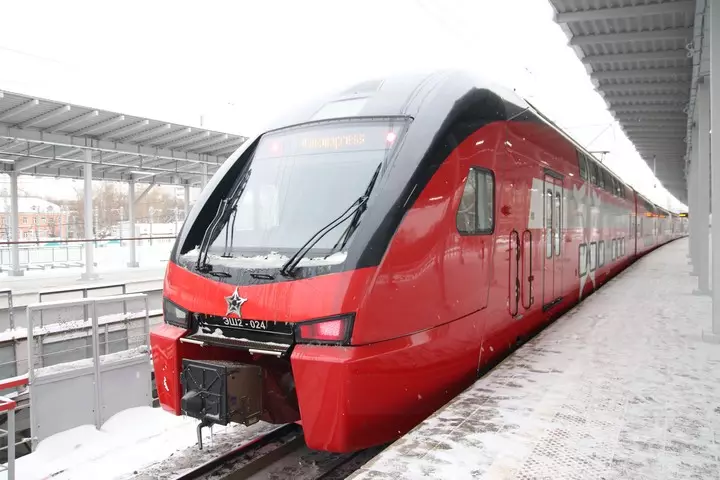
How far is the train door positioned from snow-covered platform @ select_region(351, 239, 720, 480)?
603 mm

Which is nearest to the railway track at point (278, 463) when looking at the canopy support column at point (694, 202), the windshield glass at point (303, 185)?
the windshield glass at point (303, 185)

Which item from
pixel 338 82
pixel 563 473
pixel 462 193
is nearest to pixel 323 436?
pixel 563 473

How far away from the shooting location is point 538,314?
269 inches

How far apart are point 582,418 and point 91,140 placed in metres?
13.9

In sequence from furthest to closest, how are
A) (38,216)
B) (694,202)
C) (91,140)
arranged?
(38,216) → (694,202) → (91,140)

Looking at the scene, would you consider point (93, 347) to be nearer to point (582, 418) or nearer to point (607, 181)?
point (582, 418)

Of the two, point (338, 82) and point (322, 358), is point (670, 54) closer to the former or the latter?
point (338, 82)

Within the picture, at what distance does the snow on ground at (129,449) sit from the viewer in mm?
5180

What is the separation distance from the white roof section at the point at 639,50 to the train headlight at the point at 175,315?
6.94 m

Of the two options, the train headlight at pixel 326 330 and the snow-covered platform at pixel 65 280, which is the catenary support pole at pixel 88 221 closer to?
the snow-covered platform at pixel 65 280

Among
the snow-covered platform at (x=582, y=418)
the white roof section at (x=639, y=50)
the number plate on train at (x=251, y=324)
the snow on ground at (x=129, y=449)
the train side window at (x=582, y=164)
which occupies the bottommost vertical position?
the snow on ground at (x=129, y=449)

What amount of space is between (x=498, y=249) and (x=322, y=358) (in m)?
2.36

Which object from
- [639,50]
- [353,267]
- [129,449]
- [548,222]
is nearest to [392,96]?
[353,267]

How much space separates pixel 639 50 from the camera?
394 inches
